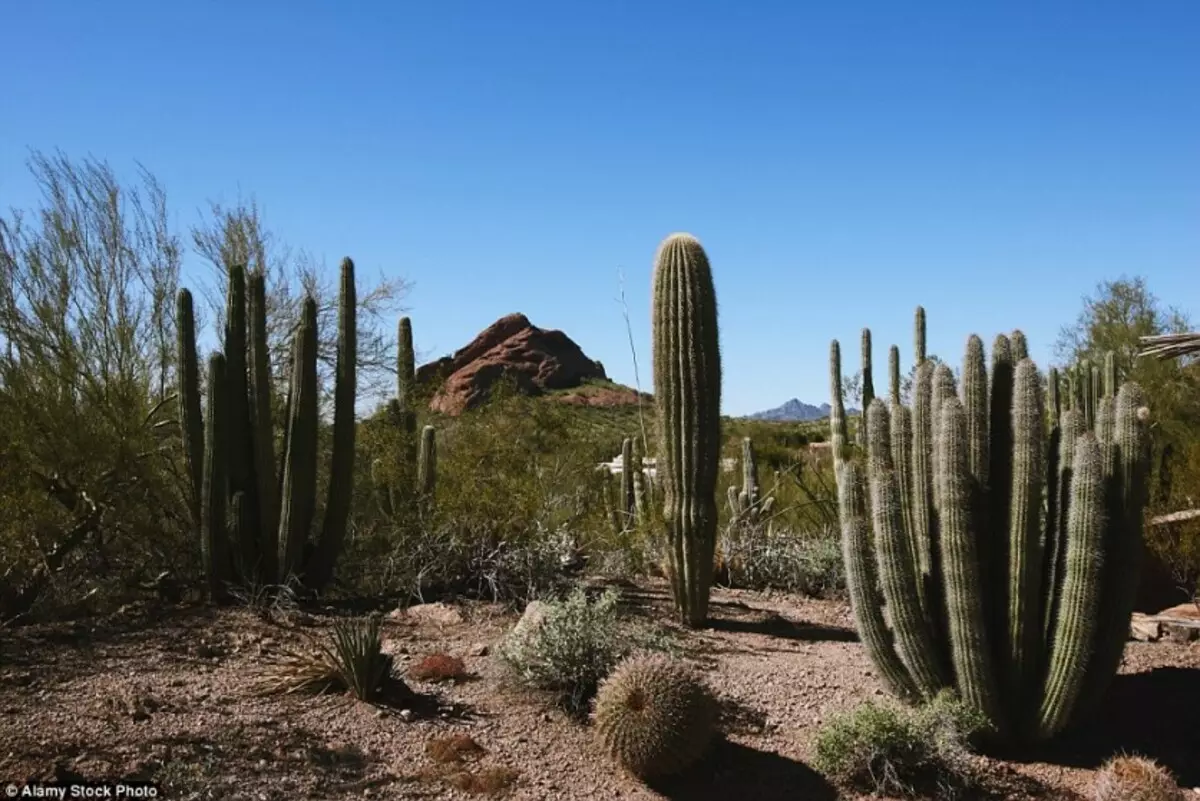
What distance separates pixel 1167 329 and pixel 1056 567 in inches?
736

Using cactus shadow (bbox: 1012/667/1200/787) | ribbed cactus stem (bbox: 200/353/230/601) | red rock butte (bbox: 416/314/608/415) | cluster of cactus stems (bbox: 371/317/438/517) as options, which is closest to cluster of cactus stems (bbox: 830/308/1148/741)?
cactus shadow (bbox: 1012/667/1200/787)

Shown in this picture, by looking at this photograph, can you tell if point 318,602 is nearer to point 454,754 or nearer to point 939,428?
point 454,754

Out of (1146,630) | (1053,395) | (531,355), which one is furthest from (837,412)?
(531,355)

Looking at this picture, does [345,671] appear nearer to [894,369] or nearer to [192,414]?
[192,414]

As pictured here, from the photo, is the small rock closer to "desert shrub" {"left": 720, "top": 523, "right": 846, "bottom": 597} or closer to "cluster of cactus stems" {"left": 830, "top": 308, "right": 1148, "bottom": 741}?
"desert shrub" {"left": 720, "top": 523, "right": 846, "bottom": 597}

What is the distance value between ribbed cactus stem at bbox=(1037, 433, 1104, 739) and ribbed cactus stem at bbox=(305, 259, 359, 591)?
638 centimetres

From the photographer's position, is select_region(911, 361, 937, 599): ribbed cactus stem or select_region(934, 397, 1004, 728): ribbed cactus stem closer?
select_region(934, 397, 1004, 728): ribbed cactus stem

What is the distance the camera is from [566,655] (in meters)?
6.76

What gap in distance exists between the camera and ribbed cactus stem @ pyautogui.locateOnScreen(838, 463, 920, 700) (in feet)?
21.4

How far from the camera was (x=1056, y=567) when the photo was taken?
6.38 metres

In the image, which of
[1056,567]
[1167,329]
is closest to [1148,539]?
[1056,567]

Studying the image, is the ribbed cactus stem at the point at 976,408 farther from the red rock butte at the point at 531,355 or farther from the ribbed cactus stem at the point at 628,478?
the red rock butte at the point at 531,355

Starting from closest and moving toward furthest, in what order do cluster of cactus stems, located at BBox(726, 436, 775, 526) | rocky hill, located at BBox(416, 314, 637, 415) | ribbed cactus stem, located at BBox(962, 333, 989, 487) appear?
ribbed cactus stem, located at BBox(962, 333, 989, 487) < cluster of cactus stems, located at BBox(726, 436, 775, 526) < rocky hill, located at BBox(416, 314, 637, 415)

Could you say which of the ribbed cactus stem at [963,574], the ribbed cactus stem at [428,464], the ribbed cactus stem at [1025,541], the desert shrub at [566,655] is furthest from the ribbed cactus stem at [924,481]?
the ribbed cactus stem at [428,464]
